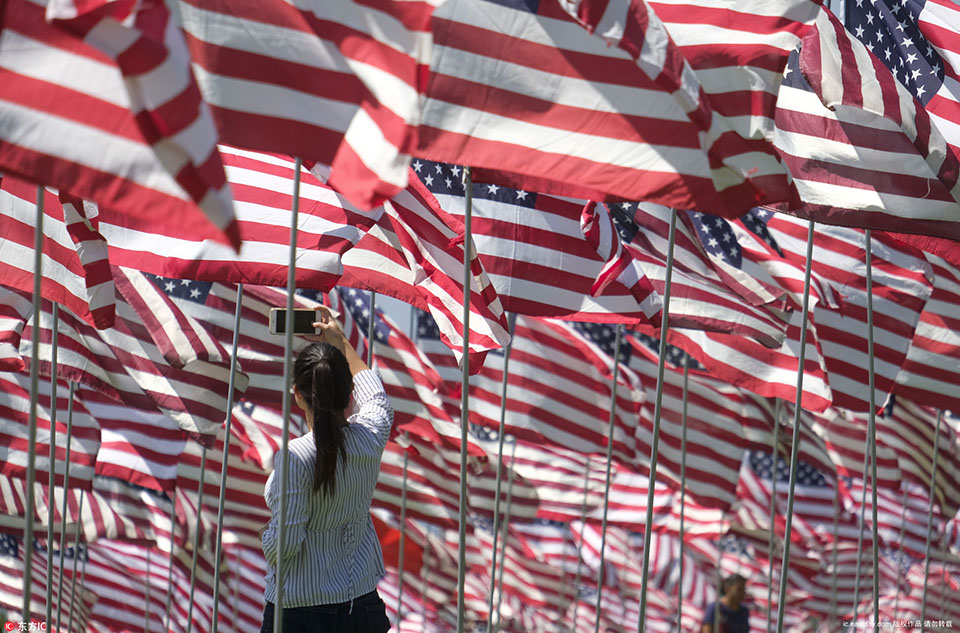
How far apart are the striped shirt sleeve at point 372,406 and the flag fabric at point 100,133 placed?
1445 mm

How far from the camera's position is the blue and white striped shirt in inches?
196

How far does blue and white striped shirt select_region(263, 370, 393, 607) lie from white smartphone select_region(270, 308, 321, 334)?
1.75ft

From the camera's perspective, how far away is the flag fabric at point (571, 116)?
5.01 metres

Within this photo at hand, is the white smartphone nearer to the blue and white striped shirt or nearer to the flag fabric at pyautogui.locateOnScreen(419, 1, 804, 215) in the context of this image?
the blue and white striped shirt

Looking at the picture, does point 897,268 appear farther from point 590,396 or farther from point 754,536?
point 754,536

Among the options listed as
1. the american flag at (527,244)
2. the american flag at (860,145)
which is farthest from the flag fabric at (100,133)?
the american flag at (527,244)

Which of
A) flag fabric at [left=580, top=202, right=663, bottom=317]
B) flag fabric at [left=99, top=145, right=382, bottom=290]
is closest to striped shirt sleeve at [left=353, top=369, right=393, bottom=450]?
flag fabric at [left=99, top=145, right=382, bottom=290]

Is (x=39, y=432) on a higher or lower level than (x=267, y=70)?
lower


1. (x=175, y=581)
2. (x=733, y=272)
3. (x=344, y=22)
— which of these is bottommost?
(x=175, y=581)

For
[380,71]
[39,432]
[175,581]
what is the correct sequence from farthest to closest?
[175,581] → [39,432] → [380,71]

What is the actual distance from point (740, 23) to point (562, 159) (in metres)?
1.33

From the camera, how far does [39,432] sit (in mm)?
13250

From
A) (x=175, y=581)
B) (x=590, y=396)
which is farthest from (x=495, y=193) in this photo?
(x=175, y=581)

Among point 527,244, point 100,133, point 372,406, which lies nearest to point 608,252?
point 527,244
